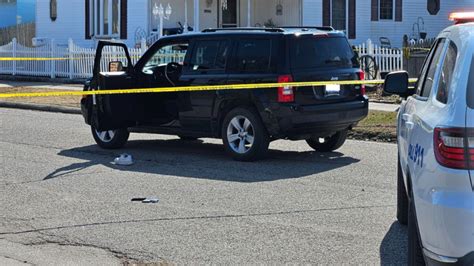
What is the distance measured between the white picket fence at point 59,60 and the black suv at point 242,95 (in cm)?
1210

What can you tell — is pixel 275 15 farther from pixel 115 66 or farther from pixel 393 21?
pixel 115 66

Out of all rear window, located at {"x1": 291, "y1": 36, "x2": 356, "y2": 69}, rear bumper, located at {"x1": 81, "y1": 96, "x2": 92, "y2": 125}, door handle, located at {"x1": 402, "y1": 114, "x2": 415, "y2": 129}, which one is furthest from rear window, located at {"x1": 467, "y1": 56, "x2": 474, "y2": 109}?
rear bumper, located at {"x1": 81, "y1": 96, "x2": 92, "y2": 125}

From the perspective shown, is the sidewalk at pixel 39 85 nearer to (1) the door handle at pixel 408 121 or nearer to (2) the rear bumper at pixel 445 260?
(1) the door handle at pixel 408 121

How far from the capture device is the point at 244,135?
10.4 metres

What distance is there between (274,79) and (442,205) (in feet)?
20.5

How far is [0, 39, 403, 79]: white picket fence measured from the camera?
20.8 meters

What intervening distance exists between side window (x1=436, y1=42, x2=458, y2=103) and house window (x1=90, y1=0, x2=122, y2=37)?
25.5 m

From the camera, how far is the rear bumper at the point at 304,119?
9.95 m

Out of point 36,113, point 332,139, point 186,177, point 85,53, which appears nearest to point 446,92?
point 186,177

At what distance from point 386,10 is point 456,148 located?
89.6 feet

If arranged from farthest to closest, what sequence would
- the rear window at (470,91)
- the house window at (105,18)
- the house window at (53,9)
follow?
the house window at (53,9) → the house window at (105,18) → the rear window at (470,91)

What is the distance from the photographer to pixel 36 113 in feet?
56.9

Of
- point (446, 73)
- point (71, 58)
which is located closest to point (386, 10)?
point (71, 58)

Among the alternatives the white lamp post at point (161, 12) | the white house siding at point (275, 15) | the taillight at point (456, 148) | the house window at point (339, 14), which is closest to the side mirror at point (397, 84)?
the taillight at point (456, 148)
